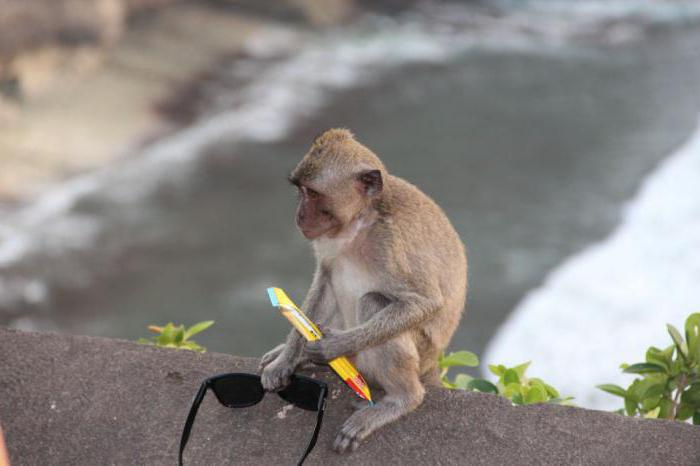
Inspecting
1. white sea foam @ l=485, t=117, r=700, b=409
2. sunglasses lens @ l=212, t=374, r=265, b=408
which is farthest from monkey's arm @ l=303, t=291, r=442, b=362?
white sea foam @ l=485, t=117, r=700, b=409

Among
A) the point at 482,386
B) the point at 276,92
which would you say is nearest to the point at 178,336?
the point at 482,386

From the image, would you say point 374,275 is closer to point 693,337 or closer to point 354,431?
point 354,431

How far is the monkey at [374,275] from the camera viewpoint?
3387mm

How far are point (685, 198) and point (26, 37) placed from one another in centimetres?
804

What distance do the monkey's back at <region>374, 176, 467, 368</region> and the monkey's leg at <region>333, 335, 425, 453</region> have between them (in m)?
0.15

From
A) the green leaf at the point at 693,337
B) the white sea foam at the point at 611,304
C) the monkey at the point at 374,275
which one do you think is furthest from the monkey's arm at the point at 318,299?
the white sea foam at the point at 611,304

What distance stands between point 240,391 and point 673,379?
5.29 ft

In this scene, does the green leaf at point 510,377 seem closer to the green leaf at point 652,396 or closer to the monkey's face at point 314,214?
the green leaf at point 652,396

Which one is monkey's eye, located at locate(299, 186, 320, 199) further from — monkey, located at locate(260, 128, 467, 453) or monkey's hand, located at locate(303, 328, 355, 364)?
monkey's hand, located at locate(303, 328, 355, 364)

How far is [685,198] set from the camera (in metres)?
9.86

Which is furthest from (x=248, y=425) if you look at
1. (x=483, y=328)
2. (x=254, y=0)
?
(x=254, y=0)

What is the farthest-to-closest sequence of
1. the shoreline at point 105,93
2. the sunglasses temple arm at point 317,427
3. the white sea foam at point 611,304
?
the shoreline at point 105,93
the white sea foam at point 611,304
the sunglasses temple arm at point 317,427

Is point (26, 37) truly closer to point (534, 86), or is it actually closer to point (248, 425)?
point (534, 86)

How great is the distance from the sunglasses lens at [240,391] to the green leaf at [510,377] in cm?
98
